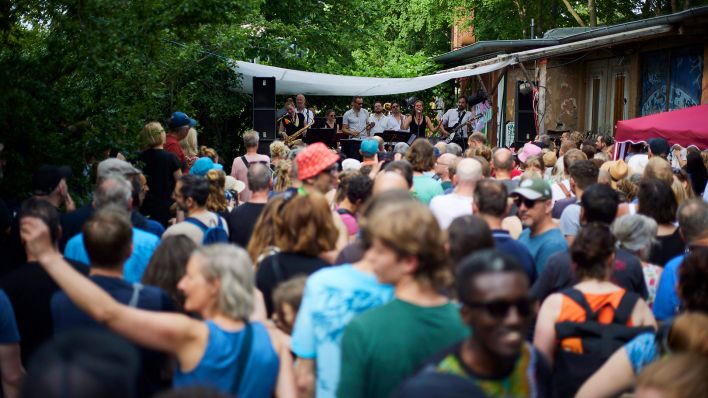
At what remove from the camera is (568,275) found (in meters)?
5.19

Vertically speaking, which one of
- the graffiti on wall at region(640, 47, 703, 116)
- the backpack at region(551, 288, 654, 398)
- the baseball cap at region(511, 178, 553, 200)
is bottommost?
the backpack at region(551, 288, 654, 398)

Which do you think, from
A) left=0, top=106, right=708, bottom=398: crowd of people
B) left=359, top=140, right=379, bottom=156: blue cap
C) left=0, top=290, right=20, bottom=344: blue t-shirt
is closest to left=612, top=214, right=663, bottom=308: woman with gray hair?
left=0, top=106, right=708, bottom=398: crowd of people

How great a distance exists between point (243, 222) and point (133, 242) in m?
1.59

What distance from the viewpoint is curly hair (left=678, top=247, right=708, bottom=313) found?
4.44m

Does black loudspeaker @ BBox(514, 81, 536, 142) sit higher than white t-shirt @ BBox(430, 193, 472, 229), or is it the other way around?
black loudspeaker @ BBox(514, 81, 536, 142)

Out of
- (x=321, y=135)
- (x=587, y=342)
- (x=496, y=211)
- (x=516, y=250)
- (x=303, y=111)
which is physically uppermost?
(x=303, y=111)

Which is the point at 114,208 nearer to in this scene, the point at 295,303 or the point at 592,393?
the point at 295,303

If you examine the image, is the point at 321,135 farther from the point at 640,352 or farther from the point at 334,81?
the point at 640,352

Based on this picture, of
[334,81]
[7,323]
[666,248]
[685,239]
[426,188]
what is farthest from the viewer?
[334,81]

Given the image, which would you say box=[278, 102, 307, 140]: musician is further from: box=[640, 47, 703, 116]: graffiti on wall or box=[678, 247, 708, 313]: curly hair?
box=[678, 247, 708, 313]: curly hair

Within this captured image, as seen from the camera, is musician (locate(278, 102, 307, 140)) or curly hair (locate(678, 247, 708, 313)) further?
musician (locate(278, 102, 307, 140))

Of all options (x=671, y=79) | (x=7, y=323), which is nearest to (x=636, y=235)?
(x=7, y=323)

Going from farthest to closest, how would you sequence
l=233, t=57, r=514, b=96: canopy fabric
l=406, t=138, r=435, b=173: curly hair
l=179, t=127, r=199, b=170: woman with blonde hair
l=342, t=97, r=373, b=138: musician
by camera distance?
l=342, t=97, r=373, b=138: musician → l=233, t=57, r=514, b=96: canopy fabric → l=179, t=127, r=199, b=170: woman with blonde hair → l=406, t=138, r=435, b=173: curly hair

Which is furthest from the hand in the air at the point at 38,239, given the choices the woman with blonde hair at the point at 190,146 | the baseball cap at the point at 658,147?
the baseball cap at the point at 658,147
